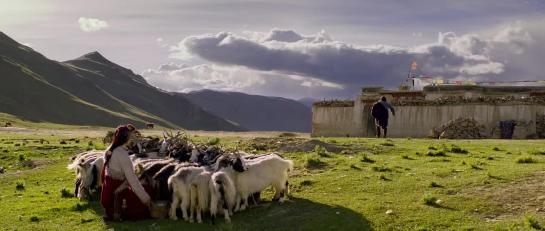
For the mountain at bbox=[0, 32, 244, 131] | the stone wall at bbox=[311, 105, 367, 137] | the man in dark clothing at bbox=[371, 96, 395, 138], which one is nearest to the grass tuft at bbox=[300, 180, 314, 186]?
the man in dark clothing at bbox=[371, 96, 395, 138]

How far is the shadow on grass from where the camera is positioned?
39.3 feet

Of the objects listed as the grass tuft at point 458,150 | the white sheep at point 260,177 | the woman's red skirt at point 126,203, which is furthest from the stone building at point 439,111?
the woman's red skirt at point 126,203

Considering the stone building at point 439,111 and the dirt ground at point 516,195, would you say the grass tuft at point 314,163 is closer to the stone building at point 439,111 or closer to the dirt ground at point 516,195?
the dirt ground at point 516,195

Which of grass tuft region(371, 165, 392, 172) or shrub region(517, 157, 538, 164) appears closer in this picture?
grass tuft region(371, 165, 392, 172)

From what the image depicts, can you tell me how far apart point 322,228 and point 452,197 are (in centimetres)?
299

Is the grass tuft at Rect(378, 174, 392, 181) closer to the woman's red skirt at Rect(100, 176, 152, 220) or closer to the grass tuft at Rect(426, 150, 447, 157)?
the grass tuft at Rect(426, 150, 447, 157)

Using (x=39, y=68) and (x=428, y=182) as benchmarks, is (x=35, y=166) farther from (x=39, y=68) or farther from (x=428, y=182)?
(x=39, y=68)

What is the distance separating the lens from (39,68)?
187625mm

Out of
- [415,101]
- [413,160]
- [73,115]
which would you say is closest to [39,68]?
[73,115]

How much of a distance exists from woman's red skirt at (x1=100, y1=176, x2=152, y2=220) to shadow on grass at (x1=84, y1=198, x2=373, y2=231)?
0.76 feet

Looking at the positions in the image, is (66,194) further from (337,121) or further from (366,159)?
(337,121)

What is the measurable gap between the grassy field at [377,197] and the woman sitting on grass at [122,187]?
0.35 metres

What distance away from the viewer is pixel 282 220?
41.3ft

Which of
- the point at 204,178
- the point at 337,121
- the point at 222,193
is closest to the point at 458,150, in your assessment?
the point at 222,193
